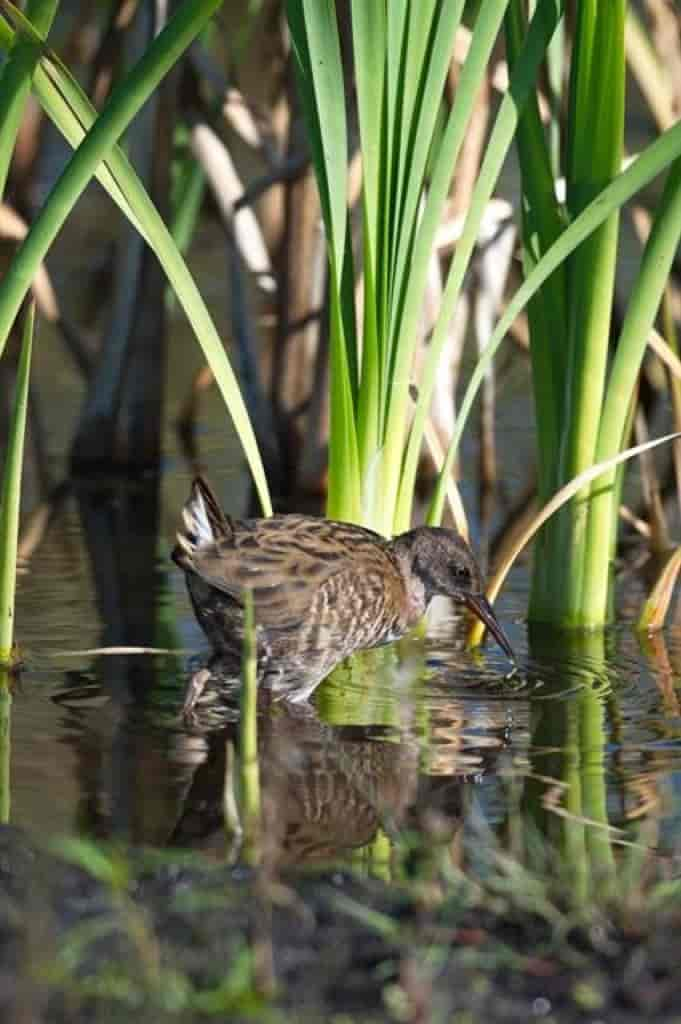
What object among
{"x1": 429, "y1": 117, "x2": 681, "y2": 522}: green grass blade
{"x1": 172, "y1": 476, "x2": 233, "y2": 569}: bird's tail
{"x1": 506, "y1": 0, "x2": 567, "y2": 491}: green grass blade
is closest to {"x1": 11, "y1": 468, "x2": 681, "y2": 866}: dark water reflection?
Result: {"x1": 172, "y1": 476, "x2": 233, "y2": 569}: bird's tail

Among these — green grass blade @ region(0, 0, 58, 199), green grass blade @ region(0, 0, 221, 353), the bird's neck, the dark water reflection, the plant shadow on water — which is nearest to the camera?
the plant shadow on water

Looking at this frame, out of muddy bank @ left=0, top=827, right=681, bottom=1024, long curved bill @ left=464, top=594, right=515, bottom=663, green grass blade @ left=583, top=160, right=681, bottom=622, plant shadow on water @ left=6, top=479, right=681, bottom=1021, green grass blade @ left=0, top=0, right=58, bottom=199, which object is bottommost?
muddy bank @ left=0, top=827, right=681, bottom=1024

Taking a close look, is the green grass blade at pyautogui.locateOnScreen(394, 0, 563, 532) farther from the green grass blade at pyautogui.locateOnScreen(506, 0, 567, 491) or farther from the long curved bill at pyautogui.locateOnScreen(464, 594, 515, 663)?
the long curved bill at pyautogui.locateOnScreen(464, 594, 515, 663)

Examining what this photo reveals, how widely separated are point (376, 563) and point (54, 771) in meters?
1.10

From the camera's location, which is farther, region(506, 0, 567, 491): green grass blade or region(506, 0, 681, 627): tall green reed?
region(506, 0, 567, 491): green grass blade

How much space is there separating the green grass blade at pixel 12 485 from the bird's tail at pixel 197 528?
38 cm

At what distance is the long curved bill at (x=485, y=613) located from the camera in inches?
213

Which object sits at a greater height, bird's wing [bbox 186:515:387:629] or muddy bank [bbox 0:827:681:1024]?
bird's wing [bbox 186:515:387:629]

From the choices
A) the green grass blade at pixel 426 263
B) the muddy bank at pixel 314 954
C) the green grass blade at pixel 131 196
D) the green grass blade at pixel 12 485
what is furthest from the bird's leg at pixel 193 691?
the muddy bank at pixel 314 954

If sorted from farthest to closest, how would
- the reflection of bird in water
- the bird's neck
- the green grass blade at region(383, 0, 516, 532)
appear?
the bird's neck
the green grass blade at region(383, 0, 516, 532)
the reflection of bird in water

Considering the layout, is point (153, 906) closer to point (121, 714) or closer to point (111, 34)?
point (121, 714)

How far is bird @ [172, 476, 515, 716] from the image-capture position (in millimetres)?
5004

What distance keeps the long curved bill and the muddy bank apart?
6.46 ft

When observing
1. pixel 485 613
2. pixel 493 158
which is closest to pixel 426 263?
pixel 493 158
